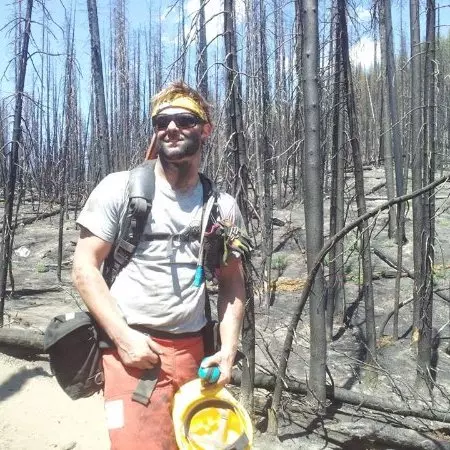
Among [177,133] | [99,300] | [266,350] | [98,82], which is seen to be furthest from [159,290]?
[98,82]

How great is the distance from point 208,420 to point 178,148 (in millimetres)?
1051

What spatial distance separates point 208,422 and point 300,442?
2808mm

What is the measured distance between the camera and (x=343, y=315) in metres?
A: 9.48

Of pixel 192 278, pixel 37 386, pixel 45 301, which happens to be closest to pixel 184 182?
pixel 192 278

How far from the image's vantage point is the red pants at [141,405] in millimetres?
1971

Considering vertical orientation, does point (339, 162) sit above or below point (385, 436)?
above

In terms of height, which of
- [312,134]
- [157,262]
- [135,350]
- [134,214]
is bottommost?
[135,350]

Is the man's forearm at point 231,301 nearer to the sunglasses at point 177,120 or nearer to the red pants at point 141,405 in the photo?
the red pants at point 141,405

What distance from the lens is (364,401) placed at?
5.13 m

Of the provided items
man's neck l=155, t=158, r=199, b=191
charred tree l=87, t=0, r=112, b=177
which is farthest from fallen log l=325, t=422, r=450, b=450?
charred tree l=87, t=0, r=112, b=177

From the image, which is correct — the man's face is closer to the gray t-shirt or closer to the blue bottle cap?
the gray t-shirt

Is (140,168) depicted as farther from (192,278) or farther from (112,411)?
(112,411)

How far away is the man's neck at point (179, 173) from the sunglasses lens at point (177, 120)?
0.47ft

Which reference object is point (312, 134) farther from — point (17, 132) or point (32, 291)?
point (32, 291)
